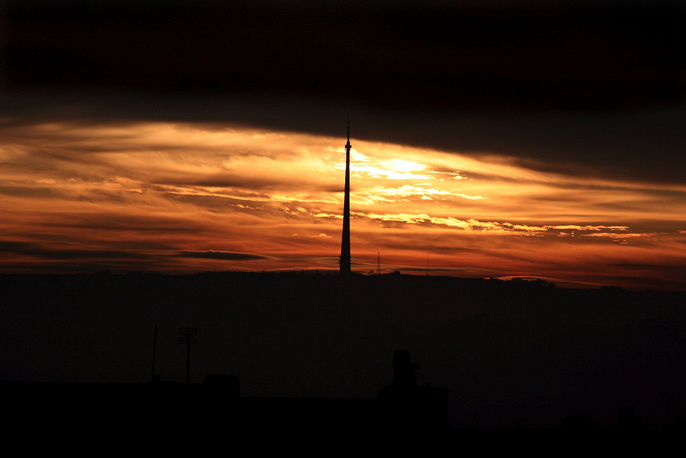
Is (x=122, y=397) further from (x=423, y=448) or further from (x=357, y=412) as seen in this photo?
(x=423, y=448)

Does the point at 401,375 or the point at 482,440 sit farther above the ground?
the point at 401,375

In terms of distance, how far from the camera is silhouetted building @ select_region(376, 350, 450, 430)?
86.8ft

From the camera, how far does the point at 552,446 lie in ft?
89.7

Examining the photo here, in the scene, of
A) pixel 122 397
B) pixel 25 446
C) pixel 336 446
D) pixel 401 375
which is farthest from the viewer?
pixel 122 397

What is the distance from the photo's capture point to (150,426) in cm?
2492

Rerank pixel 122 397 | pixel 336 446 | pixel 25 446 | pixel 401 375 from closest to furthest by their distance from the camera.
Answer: pixel 25 446 < pixel 336 446 < pixel 401 375 < pixel 122 397

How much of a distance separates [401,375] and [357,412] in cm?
381

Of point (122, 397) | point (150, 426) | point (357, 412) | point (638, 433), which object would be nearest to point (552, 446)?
point (638, 433)

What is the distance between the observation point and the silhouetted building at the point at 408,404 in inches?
1041

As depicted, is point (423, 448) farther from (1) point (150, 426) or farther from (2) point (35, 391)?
(2) point (35, 391)

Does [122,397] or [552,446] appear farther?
[122,397]

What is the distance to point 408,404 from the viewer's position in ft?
87.2

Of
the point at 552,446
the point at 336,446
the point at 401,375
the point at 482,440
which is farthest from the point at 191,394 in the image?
the point at 552,446

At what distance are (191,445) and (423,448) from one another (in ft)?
23.4
